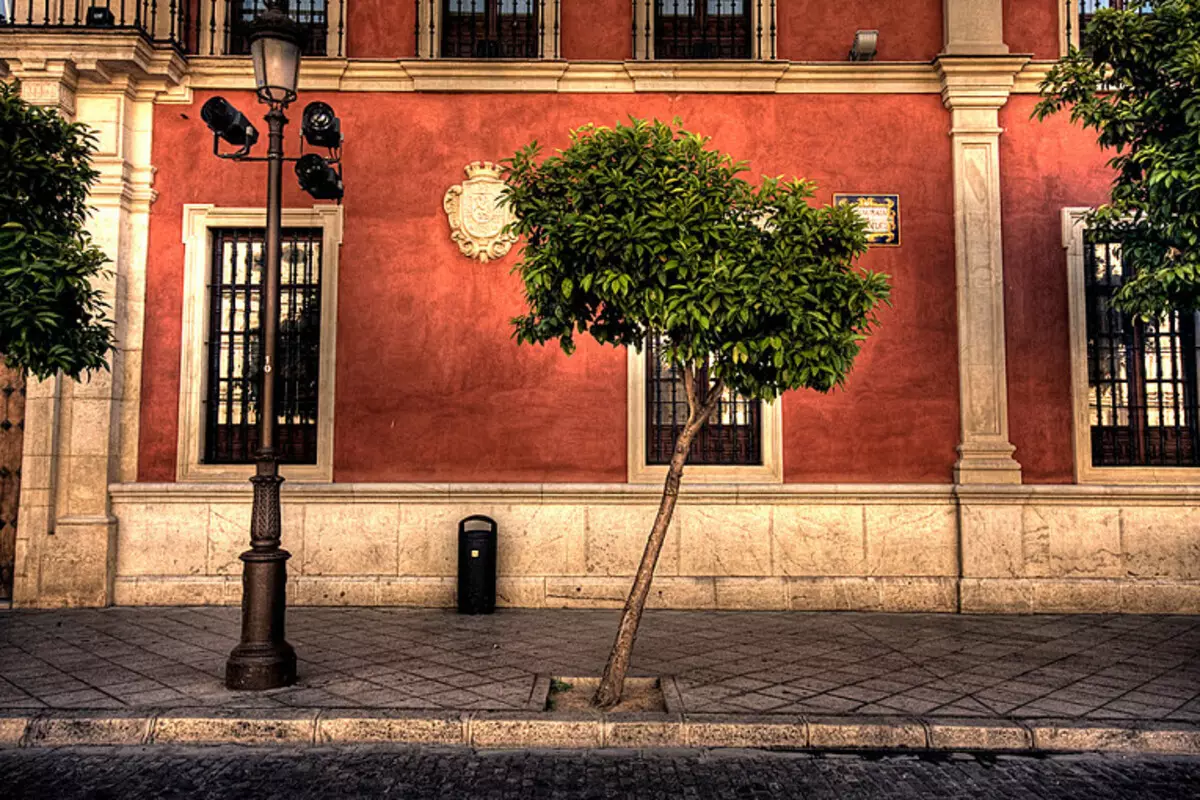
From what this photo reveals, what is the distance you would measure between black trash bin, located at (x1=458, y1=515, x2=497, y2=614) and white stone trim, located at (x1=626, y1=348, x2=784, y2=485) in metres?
1.73

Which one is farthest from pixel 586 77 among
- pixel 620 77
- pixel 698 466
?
pixel 698 466

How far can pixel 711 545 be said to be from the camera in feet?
28.1

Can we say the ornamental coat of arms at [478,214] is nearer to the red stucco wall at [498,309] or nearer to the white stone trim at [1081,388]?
the red stucco wall at [498,309]

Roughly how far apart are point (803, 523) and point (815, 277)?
13.4 ft

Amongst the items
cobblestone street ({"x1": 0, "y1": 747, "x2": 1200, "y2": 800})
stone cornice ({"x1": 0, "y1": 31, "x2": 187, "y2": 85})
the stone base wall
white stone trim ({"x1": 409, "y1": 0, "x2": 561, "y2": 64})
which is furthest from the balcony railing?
cobblestone street ({"x1": 0, "y1": 747, "x2": 1200, "y2": 800})

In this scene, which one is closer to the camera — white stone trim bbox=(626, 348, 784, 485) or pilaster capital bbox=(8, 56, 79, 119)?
pilaster capital bbox=(8, 56, 79, 119)

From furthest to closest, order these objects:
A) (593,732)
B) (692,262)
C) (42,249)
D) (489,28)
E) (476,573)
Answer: (489,28)
(476,573)
(42,249)
(692,262)
(593,732)

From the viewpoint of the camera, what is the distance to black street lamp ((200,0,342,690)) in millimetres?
5625

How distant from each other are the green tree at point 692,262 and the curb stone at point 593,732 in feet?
1.52

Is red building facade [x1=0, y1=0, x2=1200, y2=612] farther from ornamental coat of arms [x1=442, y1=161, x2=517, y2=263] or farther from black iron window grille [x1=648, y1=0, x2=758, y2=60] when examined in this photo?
ornamental coat of arms [x1=442, y1=161, x2=517, y2=263]

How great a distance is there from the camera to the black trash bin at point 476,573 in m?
8.17

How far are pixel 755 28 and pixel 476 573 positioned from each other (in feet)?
22.4

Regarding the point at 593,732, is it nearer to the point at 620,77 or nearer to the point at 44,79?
the point at 620,77

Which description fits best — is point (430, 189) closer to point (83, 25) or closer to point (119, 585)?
point (83, 25)
